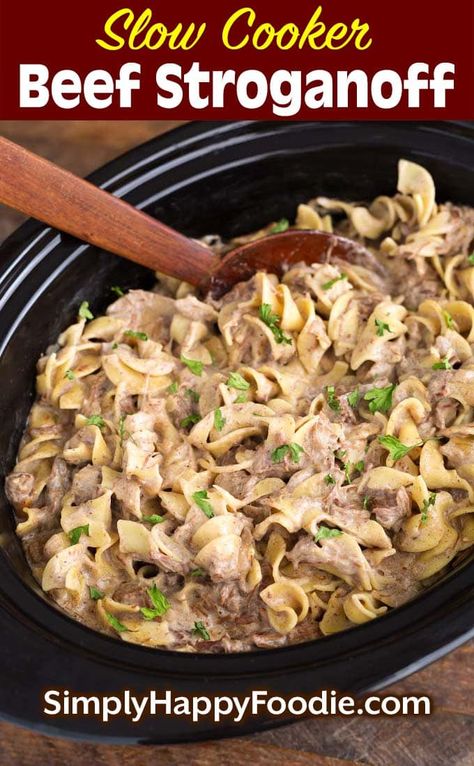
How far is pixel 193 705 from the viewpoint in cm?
278

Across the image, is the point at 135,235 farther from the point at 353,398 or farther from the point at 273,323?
the point at 353,398

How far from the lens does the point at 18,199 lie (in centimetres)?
A: 372

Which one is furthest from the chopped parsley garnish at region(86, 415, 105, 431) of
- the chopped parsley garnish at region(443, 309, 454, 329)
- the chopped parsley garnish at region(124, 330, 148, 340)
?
the chopped parsley garnish at region(443, 309, 454, 329)

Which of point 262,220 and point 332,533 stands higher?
point 262,220

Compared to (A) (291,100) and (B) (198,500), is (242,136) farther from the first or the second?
(B) (198,500)

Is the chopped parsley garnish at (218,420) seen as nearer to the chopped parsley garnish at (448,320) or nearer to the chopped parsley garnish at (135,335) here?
the chopped parsley garnish at (135,335)

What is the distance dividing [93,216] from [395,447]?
1455 mm

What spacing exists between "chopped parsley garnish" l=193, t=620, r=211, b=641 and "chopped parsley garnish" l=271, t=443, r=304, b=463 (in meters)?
0.58

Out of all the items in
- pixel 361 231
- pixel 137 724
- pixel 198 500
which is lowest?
pixel 137 724

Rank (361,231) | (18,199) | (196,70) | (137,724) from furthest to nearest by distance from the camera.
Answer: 1. (196,70)
2. (361,231)
3. (18,199)
4. (137,724)

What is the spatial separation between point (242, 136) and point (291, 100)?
305 millimetres

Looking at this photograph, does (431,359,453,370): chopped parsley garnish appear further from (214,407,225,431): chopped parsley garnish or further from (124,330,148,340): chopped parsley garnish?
(124,330,148,340): chopped parsley garnish

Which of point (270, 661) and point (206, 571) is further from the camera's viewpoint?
point (206, 571)

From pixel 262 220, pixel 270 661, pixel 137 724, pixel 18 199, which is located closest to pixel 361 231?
pixel 262 220
